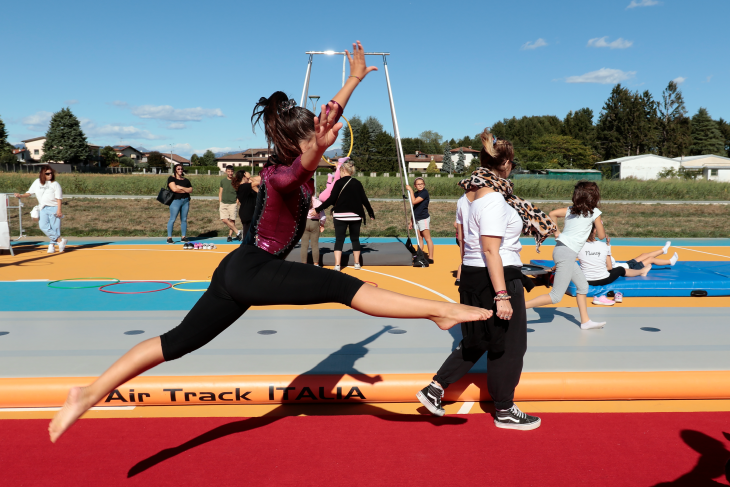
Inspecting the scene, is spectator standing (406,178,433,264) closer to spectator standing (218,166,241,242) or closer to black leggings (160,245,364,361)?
spectator standing (218,166,241,242)

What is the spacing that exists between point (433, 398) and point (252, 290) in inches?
66.1

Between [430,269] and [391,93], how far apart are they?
12.9 ft

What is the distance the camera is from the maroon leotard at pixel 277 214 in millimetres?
2504

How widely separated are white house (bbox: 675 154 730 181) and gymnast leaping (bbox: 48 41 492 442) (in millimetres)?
75247

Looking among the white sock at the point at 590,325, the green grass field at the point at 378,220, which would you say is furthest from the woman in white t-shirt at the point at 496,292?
the green grass field at the point at 378,220

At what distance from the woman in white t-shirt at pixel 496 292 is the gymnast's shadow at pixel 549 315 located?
2.72 metres

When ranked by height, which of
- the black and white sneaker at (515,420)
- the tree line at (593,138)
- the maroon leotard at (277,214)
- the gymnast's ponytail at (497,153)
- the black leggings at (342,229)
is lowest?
the black and white sneaker at (515,420)

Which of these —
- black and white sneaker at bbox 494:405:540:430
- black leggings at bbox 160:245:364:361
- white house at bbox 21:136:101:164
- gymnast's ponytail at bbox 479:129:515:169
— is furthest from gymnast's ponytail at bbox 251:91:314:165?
white house at bbox 21:136:101:164

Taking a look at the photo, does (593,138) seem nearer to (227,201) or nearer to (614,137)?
(614,137)

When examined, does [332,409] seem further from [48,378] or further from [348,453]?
[48,378]

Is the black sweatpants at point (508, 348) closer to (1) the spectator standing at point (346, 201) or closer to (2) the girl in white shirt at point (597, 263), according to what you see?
(2) the girl in white shirt at point (597, 263)

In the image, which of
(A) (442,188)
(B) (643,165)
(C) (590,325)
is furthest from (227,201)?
(B) (643,165)

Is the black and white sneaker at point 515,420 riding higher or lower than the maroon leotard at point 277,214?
lower

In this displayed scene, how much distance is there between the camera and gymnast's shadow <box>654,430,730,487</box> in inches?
108
